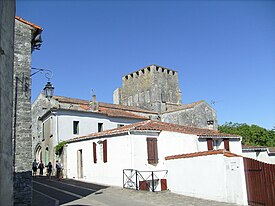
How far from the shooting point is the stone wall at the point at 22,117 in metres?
11.2

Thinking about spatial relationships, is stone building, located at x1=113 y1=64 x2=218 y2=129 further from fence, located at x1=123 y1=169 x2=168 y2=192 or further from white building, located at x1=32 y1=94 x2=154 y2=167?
fence, located at x1=123 y1=169 x2=168 y2=192

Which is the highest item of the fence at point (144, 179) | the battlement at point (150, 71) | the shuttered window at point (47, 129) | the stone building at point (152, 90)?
the battlement at point (150, 71)

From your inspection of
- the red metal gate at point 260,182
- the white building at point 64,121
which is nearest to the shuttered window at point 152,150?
the red metal gate at point 260,182

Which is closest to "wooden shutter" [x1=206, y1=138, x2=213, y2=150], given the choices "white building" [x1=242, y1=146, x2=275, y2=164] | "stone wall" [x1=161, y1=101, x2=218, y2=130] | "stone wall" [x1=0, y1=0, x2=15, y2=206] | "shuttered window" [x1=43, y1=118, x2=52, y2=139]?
"white building" [x1=242, y1=146, x2=275, y2=164]

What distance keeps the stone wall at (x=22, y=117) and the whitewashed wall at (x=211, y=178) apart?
24.9ft

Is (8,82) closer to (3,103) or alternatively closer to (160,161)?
(3,103)

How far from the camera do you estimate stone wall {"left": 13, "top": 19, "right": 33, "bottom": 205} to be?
1117cm

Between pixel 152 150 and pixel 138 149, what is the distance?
102 centimetres

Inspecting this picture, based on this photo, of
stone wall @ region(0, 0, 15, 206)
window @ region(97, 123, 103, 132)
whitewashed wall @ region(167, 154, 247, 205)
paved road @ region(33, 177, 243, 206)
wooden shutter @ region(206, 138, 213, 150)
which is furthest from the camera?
window @ region(97, 123, 103, 132)

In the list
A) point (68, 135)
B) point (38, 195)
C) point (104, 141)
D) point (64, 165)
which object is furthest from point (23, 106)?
point (68, 135)

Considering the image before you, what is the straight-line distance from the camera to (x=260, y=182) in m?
11.1

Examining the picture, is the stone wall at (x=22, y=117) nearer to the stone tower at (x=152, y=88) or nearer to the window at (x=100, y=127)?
the window at (x=100, y=127)

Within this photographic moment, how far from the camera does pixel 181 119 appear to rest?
4409 centimetres

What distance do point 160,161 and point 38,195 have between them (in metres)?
7.45
